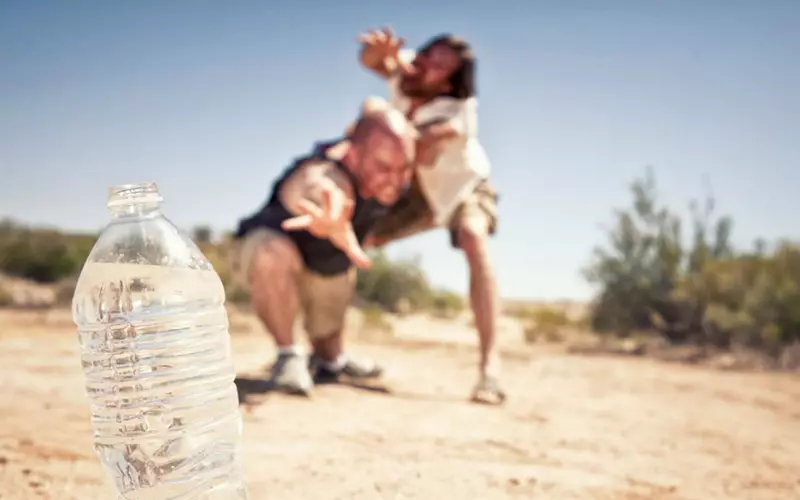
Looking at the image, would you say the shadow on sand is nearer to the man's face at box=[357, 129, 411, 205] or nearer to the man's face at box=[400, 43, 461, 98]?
the man's face at box=[357, 129, 411, 205]

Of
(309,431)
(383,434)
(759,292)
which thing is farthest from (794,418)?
(759,292)

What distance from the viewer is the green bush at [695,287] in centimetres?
662

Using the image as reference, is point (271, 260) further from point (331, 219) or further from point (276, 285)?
point (331, 219)

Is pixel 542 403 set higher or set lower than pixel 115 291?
lower

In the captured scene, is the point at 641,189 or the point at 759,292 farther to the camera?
the point at 641,189

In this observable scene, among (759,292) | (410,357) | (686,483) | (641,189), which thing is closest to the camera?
(686,483)

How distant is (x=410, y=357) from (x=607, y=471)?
3405 millimetres

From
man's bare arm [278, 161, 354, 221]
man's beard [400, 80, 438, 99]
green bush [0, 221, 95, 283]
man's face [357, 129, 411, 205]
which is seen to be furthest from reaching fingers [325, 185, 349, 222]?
green bush [0, 221, 95, 283]

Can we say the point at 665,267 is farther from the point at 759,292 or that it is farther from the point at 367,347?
the point at 367,347

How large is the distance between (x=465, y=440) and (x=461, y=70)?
2.10m

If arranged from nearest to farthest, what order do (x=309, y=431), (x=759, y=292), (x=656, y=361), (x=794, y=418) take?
1. (x=309, y=431)
2. (x=794, y=418)
3. (x=656, y=361)
4. (x=759, y=292)

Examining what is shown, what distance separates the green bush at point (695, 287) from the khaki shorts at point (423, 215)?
378cm

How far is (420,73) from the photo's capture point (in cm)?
391

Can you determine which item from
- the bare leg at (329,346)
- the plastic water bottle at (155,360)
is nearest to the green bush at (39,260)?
the bare leg at (329,346)
